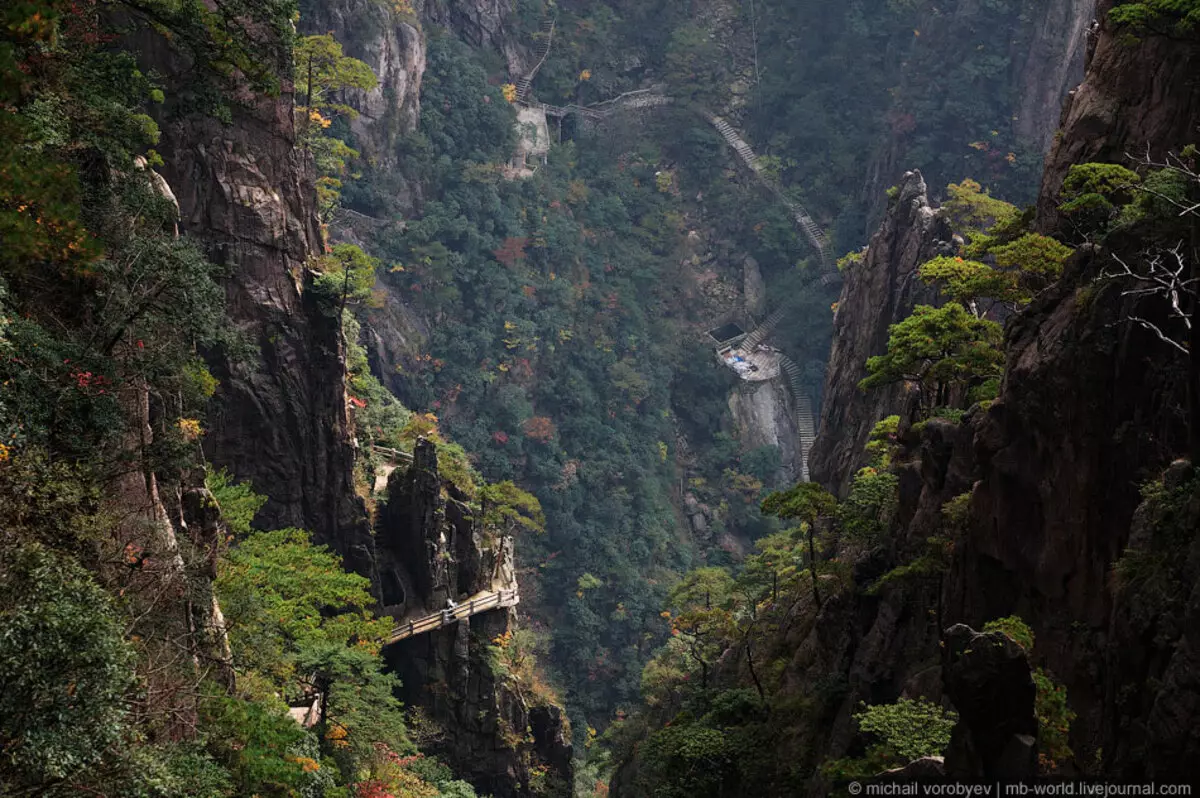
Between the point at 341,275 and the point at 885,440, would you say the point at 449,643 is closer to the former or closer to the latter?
the point at 341,275

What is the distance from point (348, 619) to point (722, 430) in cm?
3981

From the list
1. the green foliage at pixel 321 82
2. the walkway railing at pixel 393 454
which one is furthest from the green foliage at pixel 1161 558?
the green foliage at pixel 321 82

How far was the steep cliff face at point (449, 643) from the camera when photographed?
110 feet

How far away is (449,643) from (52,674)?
23.7 m

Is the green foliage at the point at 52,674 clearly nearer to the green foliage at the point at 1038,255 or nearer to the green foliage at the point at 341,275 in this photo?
the green foliage at the point at 1038,255

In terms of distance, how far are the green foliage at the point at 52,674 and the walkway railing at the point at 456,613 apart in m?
20.9

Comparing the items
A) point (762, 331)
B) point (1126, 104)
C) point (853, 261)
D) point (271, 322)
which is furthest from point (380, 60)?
point (1126, 104)

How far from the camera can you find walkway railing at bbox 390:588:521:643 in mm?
32500

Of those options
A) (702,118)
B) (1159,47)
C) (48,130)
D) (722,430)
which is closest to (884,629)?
(1159,47)

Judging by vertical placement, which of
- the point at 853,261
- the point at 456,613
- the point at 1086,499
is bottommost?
the point at 456,613

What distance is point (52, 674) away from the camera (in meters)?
10.8

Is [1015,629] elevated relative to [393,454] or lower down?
lower down

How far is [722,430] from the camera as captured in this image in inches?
2549

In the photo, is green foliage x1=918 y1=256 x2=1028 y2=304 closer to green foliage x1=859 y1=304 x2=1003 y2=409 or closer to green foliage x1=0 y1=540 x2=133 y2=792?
green foliage x1=859 y1=304 x2=1003 y2=409
